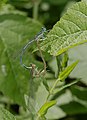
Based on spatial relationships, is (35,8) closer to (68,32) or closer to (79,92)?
(79,92)

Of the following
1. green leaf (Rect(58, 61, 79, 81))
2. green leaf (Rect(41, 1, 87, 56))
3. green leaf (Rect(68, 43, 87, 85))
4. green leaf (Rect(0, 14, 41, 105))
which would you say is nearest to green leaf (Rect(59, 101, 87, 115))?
green leaf (Rect(68, 43, 87, 85))

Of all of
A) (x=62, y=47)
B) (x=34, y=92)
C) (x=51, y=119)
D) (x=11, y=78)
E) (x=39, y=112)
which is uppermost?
(x=62, y=47)

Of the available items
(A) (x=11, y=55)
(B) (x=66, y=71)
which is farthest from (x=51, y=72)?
(B) (x=66, y=71)

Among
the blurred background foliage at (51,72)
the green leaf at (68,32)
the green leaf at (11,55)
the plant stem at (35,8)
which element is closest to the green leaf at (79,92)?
the blurred background foliage at (51,72)

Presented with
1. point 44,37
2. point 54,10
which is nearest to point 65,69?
point 44,37

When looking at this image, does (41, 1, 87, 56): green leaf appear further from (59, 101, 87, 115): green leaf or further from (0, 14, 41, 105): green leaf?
(59, 101, 87, 115): green leaf

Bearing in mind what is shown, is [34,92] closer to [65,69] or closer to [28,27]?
[28,27]
